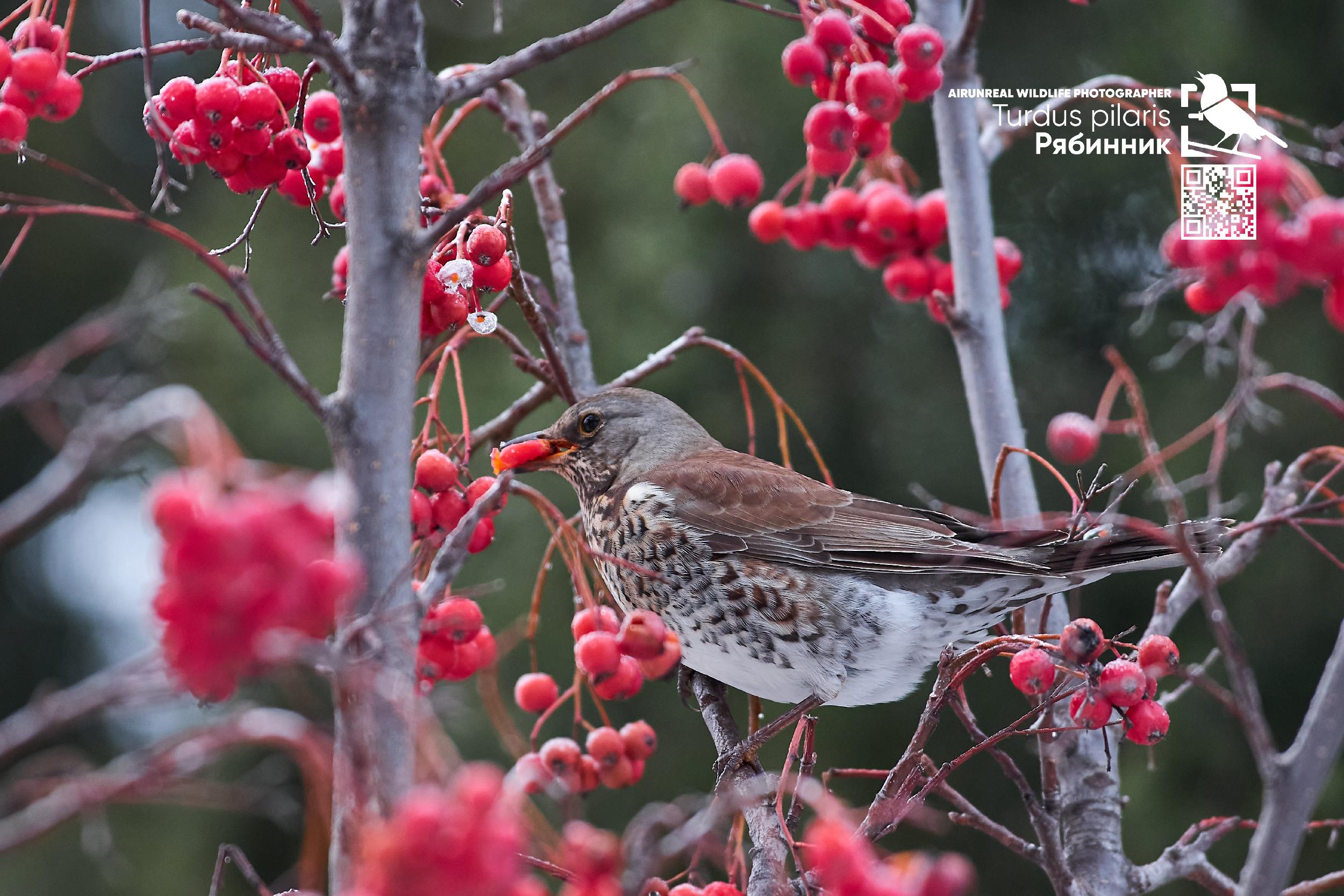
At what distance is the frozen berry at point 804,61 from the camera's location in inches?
62.9

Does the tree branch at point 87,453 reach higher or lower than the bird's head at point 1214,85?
lower

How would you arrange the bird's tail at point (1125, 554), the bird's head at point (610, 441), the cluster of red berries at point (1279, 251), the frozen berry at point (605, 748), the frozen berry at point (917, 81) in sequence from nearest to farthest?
1. the cluster of red berries at point (1279, 251)
2. the frozen berry at point (605, 748)
3. the frozen berry at point (917, 81)
4. the bird's tail at point (1125, 554)
5. the bird's head at point (610, 441)

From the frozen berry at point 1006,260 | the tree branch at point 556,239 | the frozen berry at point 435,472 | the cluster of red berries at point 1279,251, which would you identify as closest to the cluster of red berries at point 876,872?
the cluster of red berries at point 1279,251

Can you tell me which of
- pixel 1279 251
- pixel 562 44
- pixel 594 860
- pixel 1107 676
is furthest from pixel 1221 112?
pixel 594 860

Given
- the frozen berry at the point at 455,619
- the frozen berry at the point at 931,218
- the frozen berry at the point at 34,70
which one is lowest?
the frozen berry at the point at 455,619

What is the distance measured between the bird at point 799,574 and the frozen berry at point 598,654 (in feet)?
2.41

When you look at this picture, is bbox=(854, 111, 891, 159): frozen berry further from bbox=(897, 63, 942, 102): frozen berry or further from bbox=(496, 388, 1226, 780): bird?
bbox=(496, 388, 1226, 780): bird

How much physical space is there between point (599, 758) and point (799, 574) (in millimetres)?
743

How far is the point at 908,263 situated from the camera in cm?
212

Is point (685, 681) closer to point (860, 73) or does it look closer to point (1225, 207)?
point (860, 73)

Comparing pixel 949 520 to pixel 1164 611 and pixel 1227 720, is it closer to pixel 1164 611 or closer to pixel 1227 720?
pixel 1164 611

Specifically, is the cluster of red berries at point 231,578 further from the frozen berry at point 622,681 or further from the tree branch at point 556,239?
the tree branch at point 556,239

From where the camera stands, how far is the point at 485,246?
1.31 metres

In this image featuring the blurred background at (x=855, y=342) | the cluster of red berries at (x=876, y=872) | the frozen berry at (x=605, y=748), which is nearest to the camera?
the cluster of red berries at (x=876, y=872)
